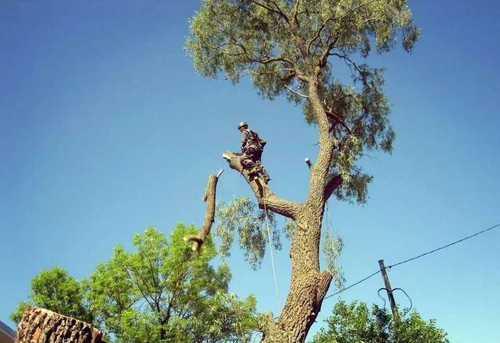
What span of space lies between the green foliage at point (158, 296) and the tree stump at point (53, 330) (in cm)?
1050

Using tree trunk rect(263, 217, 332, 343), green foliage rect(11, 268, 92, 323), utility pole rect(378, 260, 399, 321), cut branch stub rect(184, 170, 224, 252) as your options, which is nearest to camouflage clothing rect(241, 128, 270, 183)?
cut branch stub rect(184, 170, 224, 252)

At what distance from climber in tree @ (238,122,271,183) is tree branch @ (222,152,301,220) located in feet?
0.33

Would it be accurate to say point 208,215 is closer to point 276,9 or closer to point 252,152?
point 252,152

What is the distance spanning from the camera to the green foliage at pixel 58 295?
14570 mm

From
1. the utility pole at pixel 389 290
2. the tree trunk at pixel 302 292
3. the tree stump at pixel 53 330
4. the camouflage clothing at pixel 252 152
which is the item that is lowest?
the tree stump at pixel 53 330

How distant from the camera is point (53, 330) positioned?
8.03 feet

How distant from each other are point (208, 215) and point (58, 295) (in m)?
11.8

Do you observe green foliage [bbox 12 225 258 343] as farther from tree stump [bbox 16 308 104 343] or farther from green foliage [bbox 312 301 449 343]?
tree stump [bbox 16 308 104 343]

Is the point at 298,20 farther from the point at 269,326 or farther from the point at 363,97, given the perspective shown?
the point at 269,326

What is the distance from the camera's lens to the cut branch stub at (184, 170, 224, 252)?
537cm

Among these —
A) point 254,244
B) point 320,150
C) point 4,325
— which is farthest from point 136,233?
point 320,150

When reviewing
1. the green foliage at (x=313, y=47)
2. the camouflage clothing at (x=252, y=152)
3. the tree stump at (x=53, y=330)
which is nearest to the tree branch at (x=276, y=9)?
the green foliage at (x=313, y=47)

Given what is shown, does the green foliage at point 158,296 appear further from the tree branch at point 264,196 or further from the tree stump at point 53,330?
the tree stump at point 53,330

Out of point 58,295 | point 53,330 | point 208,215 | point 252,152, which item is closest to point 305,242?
point 208,215
